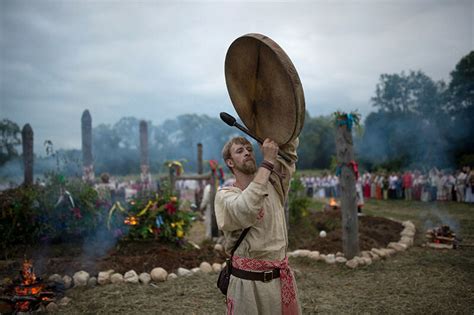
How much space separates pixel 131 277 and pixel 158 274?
17.1 inches

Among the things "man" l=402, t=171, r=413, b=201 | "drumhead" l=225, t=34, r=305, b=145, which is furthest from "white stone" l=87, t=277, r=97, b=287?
"man" l=402, t=171, r=413, b=201

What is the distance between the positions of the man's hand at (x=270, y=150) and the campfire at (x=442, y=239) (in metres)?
6.80

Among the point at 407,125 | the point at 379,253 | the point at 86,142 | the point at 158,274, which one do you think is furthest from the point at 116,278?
the point at 407,125

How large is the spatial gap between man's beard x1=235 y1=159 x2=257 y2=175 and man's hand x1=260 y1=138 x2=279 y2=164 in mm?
183

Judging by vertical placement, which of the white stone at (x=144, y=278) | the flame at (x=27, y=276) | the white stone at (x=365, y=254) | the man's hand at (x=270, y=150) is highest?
the man's hand at (x=270, y=150)

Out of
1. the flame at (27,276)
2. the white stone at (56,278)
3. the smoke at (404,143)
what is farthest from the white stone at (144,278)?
the smoke at (404,143)

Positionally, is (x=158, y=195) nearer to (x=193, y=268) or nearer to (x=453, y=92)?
(x=193, y=268)

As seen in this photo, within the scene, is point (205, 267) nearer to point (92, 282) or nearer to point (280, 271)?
point (92, 282)

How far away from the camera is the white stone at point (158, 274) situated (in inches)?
233

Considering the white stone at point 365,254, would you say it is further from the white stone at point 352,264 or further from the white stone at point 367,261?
the white stone at point 352,264

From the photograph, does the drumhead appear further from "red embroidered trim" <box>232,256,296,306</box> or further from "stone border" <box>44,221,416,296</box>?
"stone border" <box>44,221,416,296</box>

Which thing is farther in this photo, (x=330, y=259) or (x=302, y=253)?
(x=302, y=253)

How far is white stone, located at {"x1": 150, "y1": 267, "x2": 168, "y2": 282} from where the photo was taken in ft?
19.4

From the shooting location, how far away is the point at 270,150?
2375 mm
